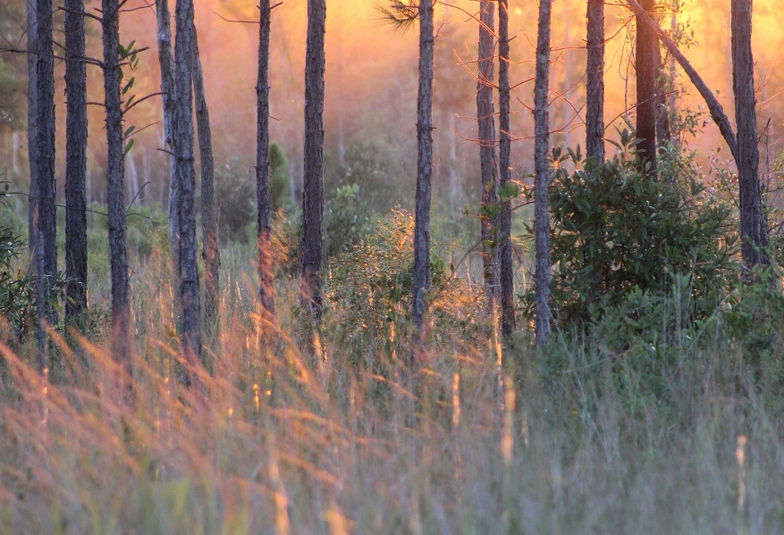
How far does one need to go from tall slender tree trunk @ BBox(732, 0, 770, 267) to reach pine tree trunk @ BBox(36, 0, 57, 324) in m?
6.72

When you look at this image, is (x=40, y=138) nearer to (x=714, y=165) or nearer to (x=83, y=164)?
(x=83, y=164)

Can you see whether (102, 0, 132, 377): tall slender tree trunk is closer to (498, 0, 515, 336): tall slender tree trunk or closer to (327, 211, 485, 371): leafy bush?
(327, 211, 485, 371): leafy bush

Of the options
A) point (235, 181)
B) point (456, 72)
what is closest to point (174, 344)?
point (235, 181)

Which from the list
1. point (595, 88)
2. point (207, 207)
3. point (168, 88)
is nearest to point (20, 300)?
point (168, 88)

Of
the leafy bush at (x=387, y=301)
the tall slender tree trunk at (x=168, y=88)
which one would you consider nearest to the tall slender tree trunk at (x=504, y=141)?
the leafy bush at (x=387, y=301)

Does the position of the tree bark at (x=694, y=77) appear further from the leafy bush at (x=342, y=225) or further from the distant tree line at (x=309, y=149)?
the leafy bush at (x=342, y=225)

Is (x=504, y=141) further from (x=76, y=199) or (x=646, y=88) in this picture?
(x=76, y=199)

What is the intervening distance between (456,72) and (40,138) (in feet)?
135

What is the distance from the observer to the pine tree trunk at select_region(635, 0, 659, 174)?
815 centimetres

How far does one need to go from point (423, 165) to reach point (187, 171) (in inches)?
75.3

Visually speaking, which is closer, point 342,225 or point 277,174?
point 342,225

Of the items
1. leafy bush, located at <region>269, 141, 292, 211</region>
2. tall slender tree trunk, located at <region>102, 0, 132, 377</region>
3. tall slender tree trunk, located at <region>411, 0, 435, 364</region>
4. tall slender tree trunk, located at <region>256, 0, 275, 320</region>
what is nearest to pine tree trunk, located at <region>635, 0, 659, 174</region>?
tall slender tree trunk, located at <region>411, 0, 435, 364</region>

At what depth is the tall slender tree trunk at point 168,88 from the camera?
23.6 feet

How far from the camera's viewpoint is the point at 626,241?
6.56m
